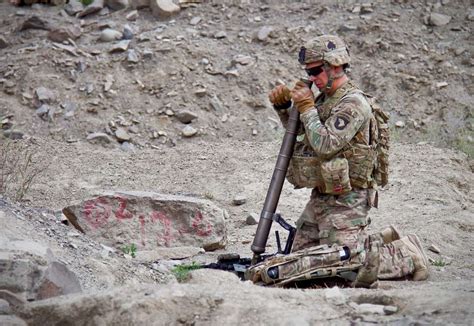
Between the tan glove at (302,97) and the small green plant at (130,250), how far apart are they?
→ 1.88m

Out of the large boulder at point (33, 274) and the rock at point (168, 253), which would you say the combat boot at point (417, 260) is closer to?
the rock at point (168, 253)

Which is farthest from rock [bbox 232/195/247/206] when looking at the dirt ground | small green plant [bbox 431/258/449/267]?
small green plant [bbox 431/258/449/267]

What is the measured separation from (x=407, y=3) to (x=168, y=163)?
4674 millimetres

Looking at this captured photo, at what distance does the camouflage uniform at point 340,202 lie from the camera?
5625 millimetres

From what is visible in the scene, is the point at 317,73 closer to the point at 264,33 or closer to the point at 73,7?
the point at 264,33

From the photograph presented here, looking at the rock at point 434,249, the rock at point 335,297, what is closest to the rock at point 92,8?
the rock at point 434,249

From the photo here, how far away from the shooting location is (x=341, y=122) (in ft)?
18.5

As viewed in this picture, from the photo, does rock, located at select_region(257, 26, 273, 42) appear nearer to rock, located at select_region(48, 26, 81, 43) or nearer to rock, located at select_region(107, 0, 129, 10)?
rock, located at select_region(107, 0, 129, 10)

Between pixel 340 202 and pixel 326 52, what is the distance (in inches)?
37.7

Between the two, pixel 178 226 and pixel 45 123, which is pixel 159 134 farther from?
pixel 178 226

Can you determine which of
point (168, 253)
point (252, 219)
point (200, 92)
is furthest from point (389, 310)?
point (200, 92)

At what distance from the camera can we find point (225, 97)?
11625mm

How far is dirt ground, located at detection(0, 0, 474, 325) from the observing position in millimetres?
9086

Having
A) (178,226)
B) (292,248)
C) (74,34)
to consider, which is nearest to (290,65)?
(74,34)
